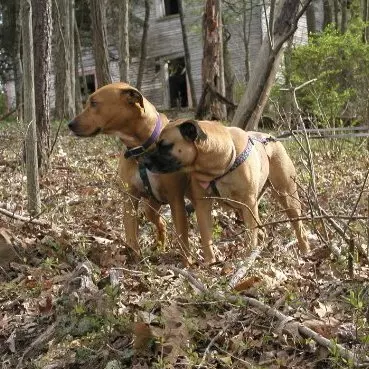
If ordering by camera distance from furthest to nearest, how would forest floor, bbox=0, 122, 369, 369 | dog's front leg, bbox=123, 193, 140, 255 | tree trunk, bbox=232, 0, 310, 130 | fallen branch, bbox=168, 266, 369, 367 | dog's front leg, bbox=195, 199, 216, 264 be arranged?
tree trunk, bbox=232, 0, 310, 130 → dog's front leg, bbox=123, 193, 140, 255 → dog's front leg, bbox=195, 199, 216, 264 → forest floor, bbox=0, 122, 369, 369 → fallen branch, bbox=168, 266, 369, 367

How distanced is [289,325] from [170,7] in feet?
110

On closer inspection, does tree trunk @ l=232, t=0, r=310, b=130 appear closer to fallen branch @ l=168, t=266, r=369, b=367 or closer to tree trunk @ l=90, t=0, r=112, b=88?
fallen branch @ l=168, t=266, r=369, b=367

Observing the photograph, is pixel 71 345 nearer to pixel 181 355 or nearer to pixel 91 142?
pixel 181 355

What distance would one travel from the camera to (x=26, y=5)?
21.1 feet

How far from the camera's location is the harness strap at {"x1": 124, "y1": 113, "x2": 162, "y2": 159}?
5.85 meters

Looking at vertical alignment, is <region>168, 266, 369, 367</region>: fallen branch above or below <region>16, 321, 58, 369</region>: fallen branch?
above

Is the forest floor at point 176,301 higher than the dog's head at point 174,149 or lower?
lower

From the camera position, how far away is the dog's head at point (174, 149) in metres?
5.55

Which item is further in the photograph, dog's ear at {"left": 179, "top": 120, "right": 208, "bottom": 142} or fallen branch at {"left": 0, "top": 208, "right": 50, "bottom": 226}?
fallen branch at {"left": 0, "top": 208, "right": 50, "bottom": 226}

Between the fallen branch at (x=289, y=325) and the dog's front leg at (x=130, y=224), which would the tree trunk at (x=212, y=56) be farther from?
the fallen branch at (x=289, y=325)

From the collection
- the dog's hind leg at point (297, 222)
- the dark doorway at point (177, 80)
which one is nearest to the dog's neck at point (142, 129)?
the dog's hind leg at point (297, 222)

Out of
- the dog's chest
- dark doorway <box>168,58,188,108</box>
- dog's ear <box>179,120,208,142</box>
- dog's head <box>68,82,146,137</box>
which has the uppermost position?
dog's head <box>68,82,146,137</box>

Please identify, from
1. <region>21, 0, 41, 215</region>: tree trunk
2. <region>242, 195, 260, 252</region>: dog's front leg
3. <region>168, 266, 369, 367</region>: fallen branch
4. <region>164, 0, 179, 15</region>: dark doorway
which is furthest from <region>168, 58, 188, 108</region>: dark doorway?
<region>168, 266, 369, 367</region>: fallen branch

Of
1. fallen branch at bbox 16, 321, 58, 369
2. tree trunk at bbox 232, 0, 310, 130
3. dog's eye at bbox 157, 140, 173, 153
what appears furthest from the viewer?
tree trunk at bbox 232, 0, 310, 130
